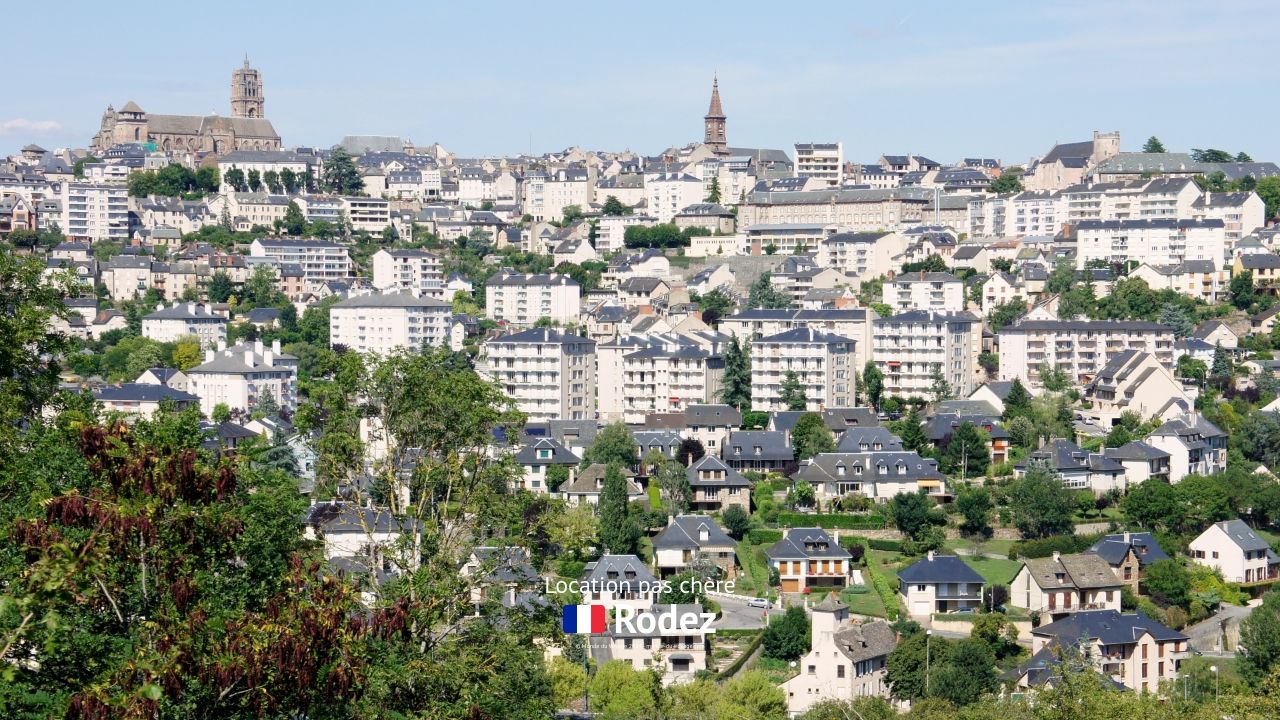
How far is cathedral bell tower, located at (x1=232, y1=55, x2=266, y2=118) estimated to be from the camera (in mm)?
127562

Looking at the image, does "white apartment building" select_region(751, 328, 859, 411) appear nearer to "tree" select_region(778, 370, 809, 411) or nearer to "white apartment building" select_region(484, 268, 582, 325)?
"tree" select_region(778, 370, 809, 411)

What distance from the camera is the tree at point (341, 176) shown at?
102875 millimetres

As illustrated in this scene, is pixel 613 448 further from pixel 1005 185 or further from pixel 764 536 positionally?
pixel 1005 185

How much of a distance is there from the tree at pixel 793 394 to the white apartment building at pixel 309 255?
30814mm

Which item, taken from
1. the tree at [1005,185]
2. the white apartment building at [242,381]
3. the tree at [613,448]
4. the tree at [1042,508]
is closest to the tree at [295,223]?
the white apartment building at [242,381]

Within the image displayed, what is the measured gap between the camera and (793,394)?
6000 centimetres

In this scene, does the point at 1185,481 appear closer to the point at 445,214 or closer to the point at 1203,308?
the point at 1203,308

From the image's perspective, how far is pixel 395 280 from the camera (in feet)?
271

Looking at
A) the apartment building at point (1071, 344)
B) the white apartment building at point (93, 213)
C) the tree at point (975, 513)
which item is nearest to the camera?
the tree at point (975, 513)

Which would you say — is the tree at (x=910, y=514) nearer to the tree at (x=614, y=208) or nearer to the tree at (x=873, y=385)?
the tree at (x=873, y=385)

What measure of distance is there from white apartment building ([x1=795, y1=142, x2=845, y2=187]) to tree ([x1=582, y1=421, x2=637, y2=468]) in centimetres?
4998

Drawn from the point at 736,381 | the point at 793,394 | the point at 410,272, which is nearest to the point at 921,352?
the point at 793,394

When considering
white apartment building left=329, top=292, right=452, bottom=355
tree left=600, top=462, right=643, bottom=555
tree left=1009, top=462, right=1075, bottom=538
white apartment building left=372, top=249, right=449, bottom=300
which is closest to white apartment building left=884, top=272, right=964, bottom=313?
white apartment building left=329, top=292, right=452, bottom=355

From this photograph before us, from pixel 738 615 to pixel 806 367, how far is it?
21816 millimetres
